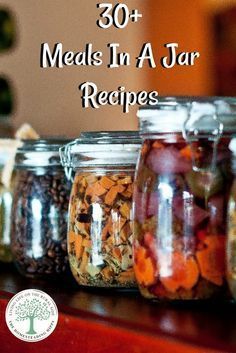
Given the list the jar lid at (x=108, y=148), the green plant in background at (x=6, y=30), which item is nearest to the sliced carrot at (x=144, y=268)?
the jar lid at (x=108, y=148)

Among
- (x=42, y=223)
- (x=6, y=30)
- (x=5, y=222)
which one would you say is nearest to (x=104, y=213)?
(x=42, y=223)

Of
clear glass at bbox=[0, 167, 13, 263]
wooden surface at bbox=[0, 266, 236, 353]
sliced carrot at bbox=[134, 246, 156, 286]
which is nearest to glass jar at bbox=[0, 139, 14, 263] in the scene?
clear glass at bbox=[0, 167, 13, 263]

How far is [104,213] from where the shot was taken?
679mm

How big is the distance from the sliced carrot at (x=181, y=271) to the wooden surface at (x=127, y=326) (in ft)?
0.06

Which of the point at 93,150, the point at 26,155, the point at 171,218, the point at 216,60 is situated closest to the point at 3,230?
the point at 26,155

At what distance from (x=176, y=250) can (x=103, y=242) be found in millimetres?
107

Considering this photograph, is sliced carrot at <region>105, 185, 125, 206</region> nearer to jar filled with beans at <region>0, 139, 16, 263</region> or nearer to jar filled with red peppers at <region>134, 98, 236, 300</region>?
jar filled with red peppers at <region>134, 98, 236, 300</region>

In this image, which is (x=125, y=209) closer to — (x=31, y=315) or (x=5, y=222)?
(x=31, y=315)

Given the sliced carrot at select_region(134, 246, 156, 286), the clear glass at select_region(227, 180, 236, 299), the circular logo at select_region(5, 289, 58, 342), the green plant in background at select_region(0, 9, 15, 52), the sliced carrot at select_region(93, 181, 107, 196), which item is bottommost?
the circular logo at select_region(5, 289, 58, 342)

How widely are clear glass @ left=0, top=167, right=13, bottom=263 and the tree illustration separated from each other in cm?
24

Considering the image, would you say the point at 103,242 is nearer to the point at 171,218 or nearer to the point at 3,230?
the point at 171,218

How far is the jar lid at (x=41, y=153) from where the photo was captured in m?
0.80

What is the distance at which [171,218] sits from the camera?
590mm

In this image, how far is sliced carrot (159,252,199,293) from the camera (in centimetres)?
58
